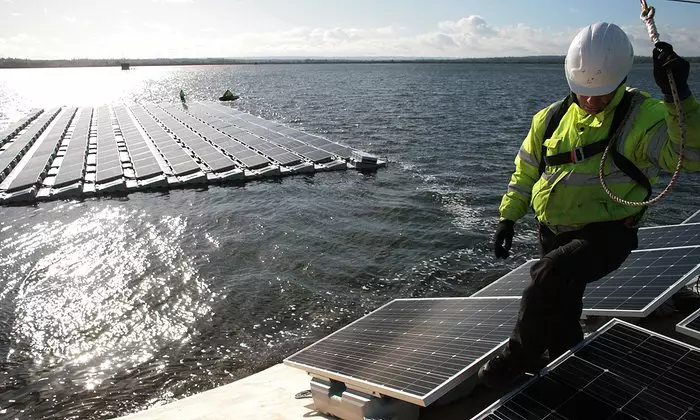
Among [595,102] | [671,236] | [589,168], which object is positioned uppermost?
[595,102]

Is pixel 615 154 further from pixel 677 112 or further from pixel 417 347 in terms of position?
pixel 417 347

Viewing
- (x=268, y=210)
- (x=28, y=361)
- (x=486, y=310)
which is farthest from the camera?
(x=268, y=210)

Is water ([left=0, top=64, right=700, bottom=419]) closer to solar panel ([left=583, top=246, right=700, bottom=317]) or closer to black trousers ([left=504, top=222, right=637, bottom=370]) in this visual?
solar panel ([left=583, top=246, right=700, bottom=317])

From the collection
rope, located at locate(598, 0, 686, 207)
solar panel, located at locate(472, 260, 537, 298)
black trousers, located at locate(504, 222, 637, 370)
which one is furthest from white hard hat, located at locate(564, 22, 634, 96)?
solar panel, located at locate(472, 260, 537, 298)

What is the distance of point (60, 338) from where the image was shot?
13281mm

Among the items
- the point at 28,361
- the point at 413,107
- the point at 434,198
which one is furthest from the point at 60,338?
the point at 413,107

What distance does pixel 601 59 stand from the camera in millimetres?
4629

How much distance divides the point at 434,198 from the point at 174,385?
53.9ft

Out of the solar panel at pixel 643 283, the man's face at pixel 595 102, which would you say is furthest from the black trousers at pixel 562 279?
the solar panel at pixel 643 283

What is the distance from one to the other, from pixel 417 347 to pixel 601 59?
434 centimetres

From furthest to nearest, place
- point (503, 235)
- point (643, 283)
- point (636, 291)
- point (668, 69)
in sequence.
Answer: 1. point (643, 283)
2. point (636, 291)
3. point (503, 235)
4. point (668, 69)

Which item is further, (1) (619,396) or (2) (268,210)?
(2) (268,210)

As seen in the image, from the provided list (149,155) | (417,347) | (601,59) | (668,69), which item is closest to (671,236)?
(417,347)

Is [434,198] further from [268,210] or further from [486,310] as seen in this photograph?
[486,310]
